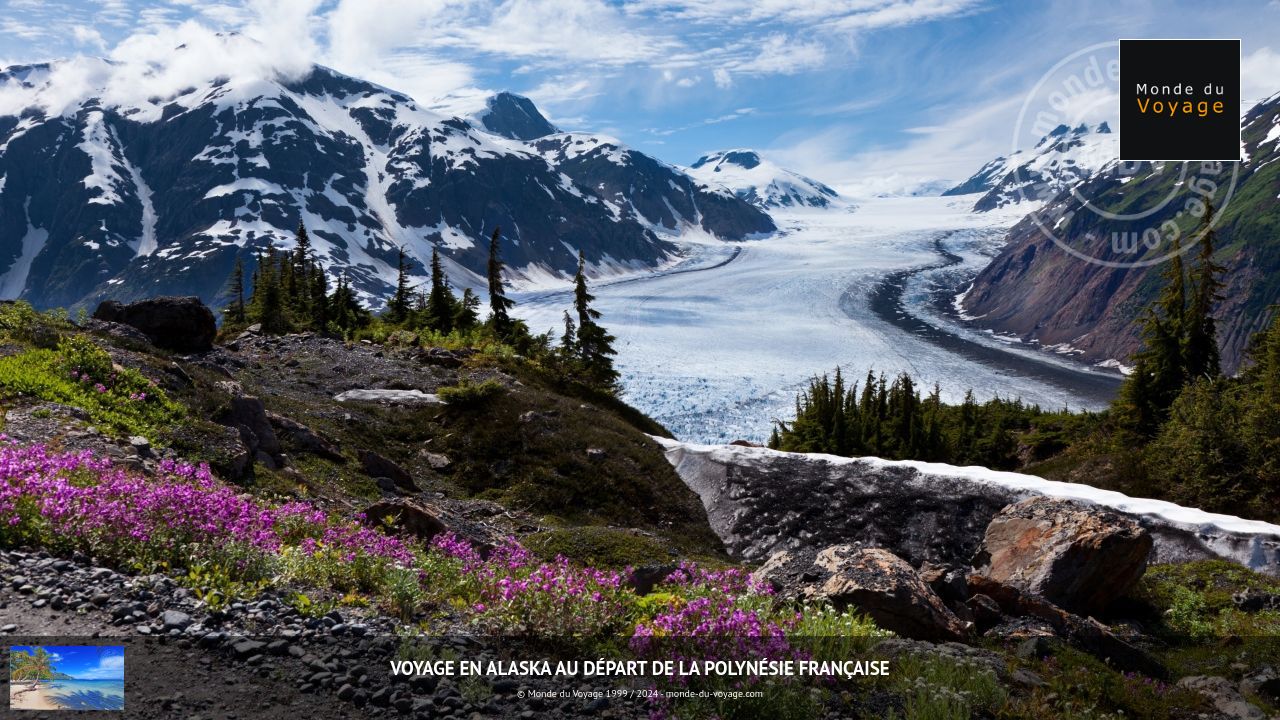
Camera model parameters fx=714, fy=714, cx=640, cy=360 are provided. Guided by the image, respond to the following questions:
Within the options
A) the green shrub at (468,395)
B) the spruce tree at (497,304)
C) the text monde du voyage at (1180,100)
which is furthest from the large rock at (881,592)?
the spruce tree at (497,304)

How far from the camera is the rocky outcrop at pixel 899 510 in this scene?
48.9 feet

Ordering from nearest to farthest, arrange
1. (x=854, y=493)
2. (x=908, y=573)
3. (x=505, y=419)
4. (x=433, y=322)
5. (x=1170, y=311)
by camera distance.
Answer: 1. (x=908, y=573)
2. (x=854, y=493)
3. (x=505, y=419)
4. (x=1170, y=311)
5. (x=433, y=322)

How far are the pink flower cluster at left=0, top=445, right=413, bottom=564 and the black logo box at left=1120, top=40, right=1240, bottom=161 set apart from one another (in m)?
23.8

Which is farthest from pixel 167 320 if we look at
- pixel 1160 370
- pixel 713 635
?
pixel 1160 370

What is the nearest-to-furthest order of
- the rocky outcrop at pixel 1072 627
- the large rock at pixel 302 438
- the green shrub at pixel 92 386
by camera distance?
the rocky outcrop at pixel 1072 627
the green shrub at pixel 92 386
the large rock at pixel 302 438

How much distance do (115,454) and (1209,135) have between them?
29.3 metres

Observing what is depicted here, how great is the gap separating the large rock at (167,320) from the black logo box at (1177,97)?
88.3 ft

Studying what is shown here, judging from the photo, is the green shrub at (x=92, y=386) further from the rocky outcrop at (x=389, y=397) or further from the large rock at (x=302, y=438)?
the rocky outcrop at (x=389, y=397)

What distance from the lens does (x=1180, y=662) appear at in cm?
930

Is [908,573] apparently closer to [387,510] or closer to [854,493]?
[387,510]

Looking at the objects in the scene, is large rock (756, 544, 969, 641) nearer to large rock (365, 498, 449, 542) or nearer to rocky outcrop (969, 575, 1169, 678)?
rocky outcrop (969, 575, 1169, 678)

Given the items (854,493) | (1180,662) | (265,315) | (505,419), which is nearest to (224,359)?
(505,419)

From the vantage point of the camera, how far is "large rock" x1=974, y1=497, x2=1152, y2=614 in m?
10.8

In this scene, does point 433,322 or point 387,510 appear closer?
point 387,510
